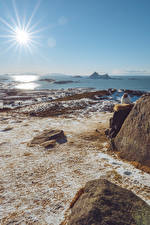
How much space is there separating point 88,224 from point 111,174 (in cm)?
322

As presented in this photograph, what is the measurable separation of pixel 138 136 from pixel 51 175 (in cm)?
432

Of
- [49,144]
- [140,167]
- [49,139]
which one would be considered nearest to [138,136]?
[140,167]

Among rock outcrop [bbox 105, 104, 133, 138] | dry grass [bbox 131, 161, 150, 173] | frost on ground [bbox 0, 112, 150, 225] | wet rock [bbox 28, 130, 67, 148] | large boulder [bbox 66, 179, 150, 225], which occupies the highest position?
rock outcrop [bbox 105, 104, 133, 138]

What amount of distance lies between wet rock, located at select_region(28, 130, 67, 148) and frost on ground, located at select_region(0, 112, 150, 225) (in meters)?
0.42

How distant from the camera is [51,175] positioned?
5781 mm

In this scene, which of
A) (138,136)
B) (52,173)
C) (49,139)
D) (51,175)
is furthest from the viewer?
(49,139)

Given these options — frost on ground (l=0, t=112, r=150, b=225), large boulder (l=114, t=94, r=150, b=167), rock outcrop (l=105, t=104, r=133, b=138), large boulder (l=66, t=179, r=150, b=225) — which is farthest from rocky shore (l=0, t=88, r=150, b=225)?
rock outcrop (l=105, t=104, r=133, b=138)

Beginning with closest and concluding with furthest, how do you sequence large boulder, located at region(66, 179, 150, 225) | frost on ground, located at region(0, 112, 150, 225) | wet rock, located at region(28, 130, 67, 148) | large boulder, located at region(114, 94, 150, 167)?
1. large boulder, located at region(66, 179, 150, 225)
2. frost on ground, located at region(0, 112, 150, 225)
3. large boulder, located at region(114, 94, 150, 167)
4. wet rock, located at region(28, 130, 67, 148)

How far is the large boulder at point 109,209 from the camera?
9.06 feet

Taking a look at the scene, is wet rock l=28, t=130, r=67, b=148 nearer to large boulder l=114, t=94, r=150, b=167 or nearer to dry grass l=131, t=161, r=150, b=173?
large boulder l=114, t=94, r=150, b=167

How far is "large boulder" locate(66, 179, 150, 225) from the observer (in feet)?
9.06

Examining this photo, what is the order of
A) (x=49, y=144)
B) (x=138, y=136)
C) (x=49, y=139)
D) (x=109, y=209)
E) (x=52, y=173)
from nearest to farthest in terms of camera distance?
(x=109, y=209)
(x=52, y=173)
(x=138, y=136)
(x=49, y=144)
(x=49, y=139)

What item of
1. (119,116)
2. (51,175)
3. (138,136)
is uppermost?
(119,116)

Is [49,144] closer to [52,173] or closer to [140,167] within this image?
[52,173]
